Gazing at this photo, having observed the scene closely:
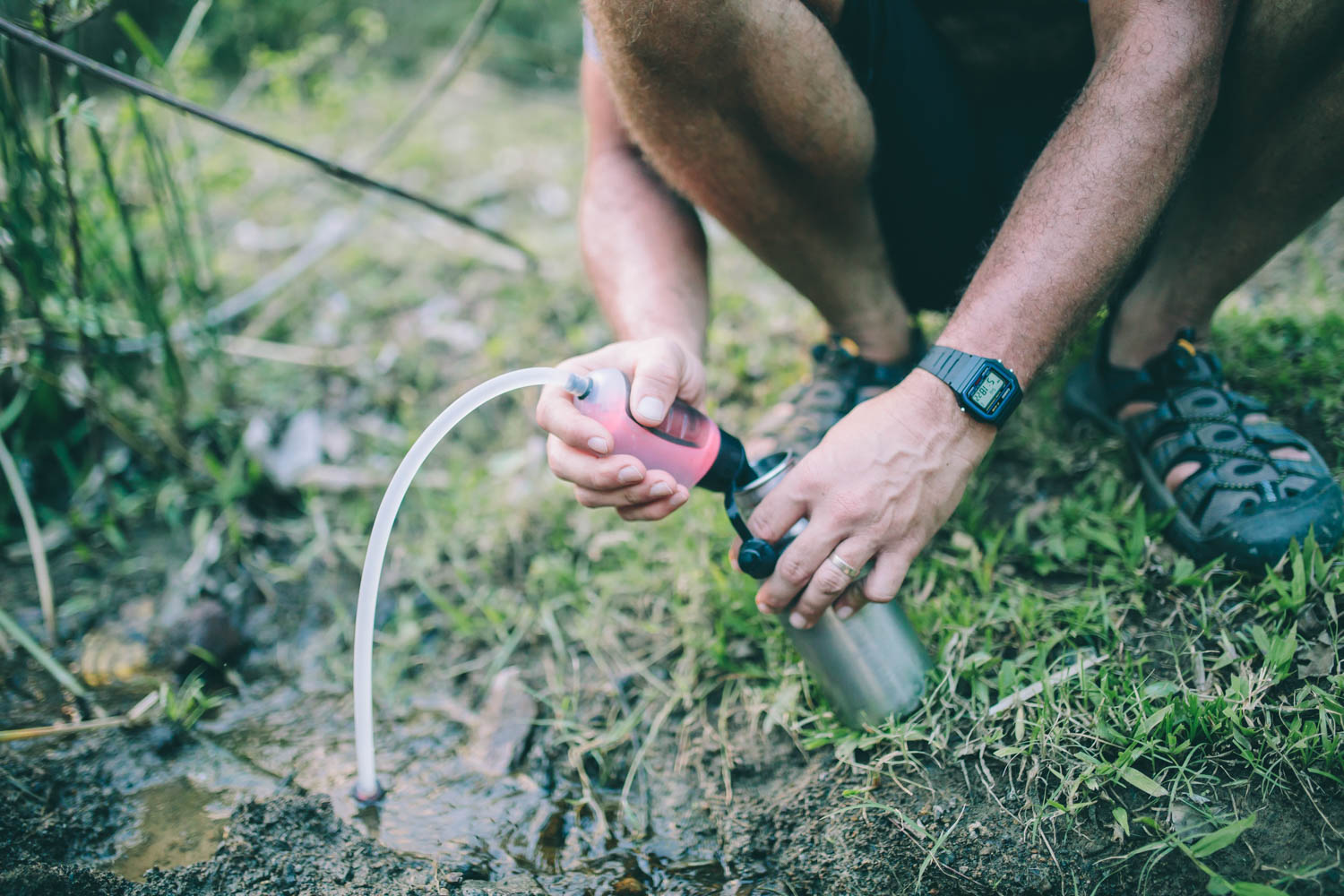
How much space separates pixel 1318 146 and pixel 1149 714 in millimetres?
980

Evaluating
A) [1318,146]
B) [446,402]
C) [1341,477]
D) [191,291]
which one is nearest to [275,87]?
[191,291]

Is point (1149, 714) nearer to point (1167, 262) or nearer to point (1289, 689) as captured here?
point (1289, 689)

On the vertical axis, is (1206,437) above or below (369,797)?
above

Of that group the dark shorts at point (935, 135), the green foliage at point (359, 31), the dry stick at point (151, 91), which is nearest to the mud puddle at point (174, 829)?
the dry stick at point (151, 91)

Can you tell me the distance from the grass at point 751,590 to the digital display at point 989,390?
1.45ft

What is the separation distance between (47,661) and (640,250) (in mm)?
1515

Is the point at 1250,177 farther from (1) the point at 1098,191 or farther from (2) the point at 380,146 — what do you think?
(2) the point at 380,146

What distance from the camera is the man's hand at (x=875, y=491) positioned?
48.6 inches

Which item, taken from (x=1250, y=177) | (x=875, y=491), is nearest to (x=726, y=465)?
(x=875, y=491)

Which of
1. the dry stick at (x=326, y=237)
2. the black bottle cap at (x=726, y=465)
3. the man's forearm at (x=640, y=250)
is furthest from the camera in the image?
the dry stick at (x=326, y=237)

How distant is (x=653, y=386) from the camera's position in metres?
1.24

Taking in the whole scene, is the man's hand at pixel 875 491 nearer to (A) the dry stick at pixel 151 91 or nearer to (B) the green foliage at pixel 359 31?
(A) the dry stick at pixel 151 91

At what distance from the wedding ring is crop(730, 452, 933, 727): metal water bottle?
111mm

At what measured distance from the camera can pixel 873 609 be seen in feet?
4.44
